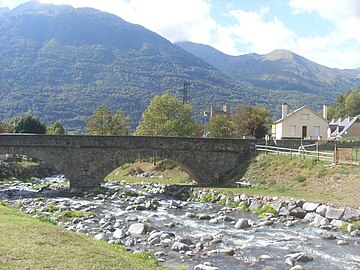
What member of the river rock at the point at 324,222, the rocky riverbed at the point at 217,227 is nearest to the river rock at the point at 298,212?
the rocky riverbed at the point at 217,227

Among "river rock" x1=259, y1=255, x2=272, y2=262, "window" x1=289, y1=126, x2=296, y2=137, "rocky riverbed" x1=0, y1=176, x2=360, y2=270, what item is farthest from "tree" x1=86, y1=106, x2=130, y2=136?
"river rock" x1=259, y1=255, x2=272, y2=262

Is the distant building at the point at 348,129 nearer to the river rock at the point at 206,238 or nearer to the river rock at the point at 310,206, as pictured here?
the river rock at the point at 310,206

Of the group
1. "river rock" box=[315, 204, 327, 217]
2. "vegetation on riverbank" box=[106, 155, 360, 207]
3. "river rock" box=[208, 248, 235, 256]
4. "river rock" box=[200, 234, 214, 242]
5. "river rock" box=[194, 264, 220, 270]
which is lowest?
"river rock" box=[200, 234, 214, 242]

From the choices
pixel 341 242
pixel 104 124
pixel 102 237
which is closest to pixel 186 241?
pixel 102 237

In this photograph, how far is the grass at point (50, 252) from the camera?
9.96m

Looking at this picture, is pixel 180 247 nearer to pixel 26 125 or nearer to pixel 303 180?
pixel 303 180

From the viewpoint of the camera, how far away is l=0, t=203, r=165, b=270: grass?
9962 mm

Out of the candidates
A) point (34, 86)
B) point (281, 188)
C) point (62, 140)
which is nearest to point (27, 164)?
point (62, 140)

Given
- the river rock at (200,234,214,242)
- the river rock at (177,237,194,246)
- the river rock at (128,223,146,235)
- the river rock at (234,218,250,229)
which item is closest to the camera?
the river rock at (177,237,194,246)

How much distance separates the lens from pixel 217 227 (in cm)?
2247

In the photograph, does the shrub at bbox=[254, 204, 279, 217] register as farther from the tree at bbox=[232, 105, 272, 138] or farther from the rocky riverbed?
the tree at bbox=[232, 105, 272, 138]

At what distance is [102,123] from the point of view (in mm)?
74000

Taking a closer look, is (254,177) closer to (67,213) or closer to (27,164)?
(67,213)

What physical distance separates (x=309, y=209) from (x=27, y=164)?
4613 centimetres
